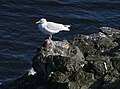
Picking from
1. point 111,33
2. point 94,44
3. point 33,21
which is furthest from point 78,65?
point 33,21

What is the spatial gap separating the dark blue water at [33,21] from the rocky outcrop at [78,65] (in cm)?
797

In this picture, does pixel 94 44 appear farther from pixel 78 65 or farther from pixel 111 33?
pixel 78 65

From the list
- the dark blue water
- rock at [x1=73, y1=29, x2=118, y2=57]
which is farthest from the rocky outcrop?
the dark blue water

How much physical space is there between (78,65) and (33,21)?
16.6 m

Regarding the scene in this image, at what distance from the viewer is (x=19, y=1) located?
36500 mm

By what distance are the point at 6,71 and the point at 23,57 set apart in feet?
6.92

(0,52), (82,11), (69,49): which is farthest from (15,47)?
(69,49)

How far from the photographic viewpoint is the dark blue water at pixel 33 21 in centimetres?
2864

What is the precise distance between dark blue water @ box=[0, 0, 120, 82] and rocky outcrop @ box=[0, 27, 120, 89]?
797 cm

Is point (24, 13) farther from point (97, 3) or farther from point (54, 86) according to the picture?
point (54, 86)

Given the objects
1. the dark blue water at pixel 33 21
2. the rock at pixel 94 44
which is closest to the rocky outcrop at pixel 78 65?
the rock at pixel 94 44

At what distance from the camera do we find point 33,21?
111 feet

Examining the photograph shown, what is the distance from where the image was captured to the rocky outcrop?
17312mm

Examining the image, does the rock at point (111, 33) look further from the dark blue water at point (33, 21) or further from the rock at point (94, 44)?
the dark blue water at point (33, 21)
